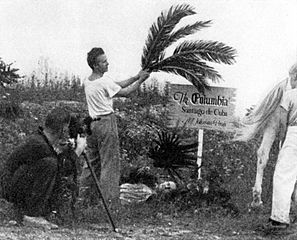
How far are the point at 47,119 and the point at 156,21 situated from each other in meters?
1.64

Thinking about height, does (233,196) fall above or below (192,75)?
below

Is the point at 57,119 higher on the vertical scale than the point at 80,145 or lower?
higher

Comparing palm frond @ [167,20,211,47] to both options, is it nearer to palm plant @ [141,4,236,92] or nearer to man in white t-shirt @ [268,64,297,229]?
palm plant @ [141,4,236,92]

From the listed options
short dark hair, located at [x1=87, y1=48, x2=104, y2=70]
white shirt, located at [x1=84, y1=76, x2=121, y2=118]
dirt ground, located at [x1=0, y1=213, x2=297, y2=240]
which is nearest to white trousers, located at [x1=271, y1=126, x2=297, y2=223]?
dirt ground, located at [x1=0, y1=213, x2=297, y2=240]

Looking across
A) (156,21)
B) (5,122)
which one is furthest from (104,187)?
(156,21)

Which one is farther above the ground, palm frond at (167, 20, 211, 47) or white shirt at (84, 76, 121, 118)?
palm frond at (167, 20, 211, 47)

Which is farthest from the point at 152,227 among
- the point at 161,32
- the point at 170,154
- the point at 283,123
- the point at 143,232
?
the point at 161,32

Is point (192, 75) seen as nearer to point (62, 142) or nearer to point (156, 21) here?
point (156, 21)

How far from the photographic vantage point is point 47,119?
8.06m

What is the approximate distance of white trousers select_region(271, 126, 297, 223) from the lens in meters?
8.15

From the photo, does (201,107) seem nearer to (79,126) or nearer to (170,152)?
(170,152)

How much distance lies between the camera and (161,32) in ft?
27.6

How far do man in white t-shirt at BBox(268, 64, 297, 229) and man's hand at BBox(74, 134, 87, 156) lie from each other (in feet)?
6.95

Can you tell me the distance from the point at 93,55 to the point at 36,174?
1.49m
